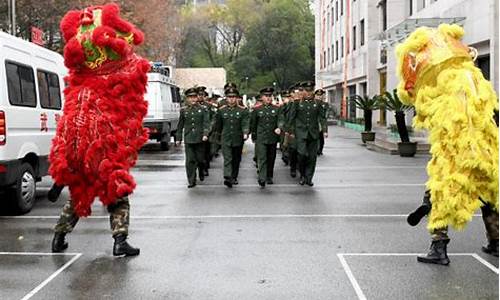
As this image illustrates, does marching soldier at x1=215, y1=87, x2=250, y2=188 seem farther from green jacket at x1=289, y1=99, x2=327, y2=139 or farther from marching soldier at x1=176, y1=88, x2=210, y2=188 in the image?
green jacket at x1=289, y1=99, x2=327, y2=139

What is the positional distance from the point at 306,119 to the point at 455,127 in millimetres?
6005

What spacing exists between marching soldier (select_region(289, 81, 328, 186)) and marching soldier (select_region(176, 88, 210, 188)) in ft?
5.32

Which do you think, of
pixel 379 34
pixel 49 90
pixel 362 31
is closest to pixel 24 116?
pixel 49 90

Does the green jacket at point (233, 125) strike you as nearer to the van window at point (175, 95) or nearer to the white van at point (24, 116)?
the white van at point (24, 116)

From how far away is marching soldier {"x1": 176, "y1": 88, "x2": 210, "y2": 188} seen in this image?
12.0 m

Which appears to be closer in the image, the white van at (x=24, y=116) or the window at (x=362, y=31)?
the white van at (x=24, y=116)

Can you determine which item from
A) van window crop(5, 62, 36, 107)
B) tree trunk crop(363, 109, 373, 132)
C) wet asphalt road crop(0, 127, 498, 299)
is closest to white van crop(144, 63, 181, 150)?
tree trunk crop(363, 109, 373, 132)

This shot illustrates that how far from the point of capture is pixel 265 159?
12.1 metres

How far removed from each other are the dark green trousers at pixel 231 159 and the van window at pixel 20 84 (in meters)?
3.85

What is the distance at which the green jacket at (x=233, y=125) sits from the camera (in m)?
12.3

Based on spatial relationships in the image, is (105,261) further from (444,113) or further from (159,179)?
(159,179)

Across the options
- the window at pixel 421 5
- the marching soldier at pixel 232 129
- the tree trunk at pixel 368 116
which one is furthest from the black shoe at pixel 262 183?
the window at pixel 421 5

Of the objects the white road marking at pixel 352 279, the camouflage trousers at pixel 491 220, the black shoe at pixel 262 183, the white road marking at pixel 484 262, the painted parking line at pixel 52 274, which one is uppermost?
the camouflage trousers at pixel 491 220

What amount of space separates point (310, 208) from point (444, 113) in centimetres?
372
